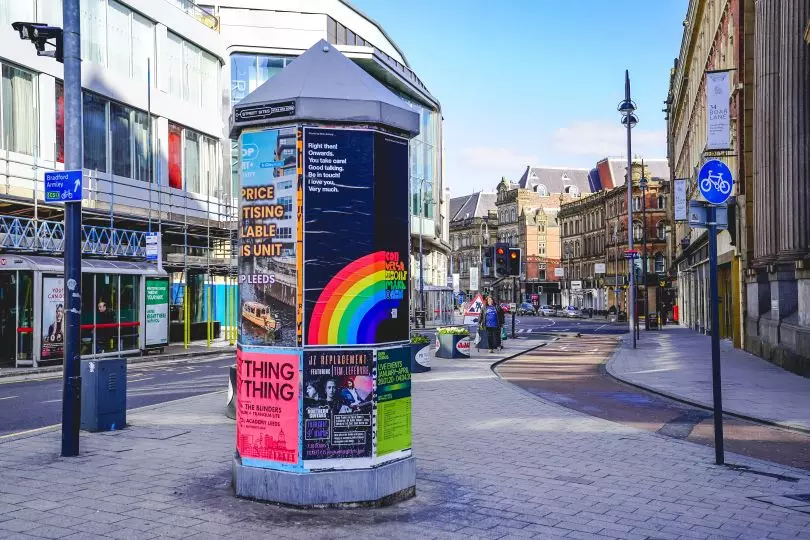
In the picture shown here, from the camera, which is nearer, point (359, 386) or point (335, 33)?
point (359, 386)

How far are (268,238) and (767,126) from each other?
67.0ft

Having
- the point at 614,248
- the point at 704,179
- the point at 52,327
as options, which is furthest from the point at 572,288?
the point at 704,179

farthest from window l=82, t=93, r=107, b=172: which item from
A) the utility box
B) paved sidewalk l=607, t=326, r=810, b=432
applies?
the utility box

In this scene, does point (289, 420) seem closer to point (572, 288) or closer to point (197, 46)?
point (197, 46)

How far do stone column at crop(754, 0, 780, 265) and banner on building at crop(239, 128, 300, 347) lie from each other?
19.3 metres

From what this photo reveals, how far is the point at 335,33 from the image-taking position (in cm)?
4947

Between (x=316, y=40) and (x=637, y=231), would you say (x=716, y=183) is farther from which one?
(x=637, y=231)

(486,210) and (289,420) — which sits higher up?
(486,210)

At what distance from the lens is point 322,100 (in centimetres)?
706

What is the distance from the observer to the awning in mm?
21281

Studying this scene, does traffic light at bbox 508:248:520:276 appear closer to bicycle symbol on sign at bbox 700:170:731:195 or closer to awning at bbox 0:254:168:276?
awning at bbox 0:254:168:276

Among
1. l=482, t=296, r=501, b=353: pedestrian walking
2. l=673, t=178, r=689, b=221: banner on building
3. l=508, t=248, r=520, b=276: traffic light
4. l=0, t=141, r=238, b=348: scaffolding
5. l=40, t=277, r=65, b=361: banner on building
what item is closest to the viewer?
l=40, t=277, r=65, b=361: banner on building

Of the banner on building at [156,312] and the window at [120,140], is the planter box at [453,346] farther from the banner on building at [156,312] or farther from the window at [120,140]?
the window at [120,140]

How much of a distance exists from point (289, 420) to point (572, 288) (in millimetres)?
101118
